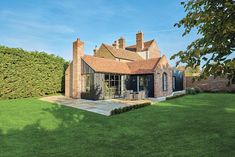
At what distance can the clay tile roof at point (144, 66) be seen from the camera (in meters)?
20.4

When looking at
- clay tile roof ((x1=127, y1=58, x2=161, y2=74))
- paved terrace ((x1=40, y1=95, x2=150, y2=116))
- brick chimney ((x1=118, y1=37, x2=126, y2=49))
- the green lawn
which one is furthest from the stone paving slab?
brick chimney ((x1=118, y1=37, x2=126, y2=49))

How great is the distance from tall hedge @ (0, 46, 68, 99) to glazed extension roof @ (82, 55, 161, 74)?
5.22 meters

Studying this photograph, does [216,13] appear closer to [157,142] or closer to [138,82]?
[157,142]

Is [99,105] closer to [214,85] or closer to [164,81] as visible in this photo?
[164,81]

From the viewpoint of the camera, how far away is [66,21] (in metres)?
19.0

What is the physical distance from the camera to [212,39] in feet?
10.2

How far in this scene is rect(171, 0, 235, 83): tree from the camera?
2.97 m

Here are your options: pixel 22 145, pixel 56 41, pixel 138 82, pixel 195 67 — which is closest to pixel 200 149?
pixel 195 67

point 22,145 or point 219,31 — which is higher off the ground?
point 219,31

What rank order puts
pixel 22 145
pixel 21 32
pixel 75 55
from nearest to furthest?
pixel 22 145
pixel 21 32
pixel 75 55

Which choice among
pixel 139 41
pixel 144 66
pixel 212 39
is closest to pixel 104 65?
pixel 144 66

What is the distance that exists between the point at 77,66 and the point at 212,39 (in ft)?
57.2

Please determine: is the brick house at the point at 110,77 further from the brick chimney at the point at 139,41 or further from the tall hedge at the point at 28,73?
the brick chimney at the point at 139,41

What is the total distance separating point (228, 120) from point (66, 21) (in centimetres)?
1718
